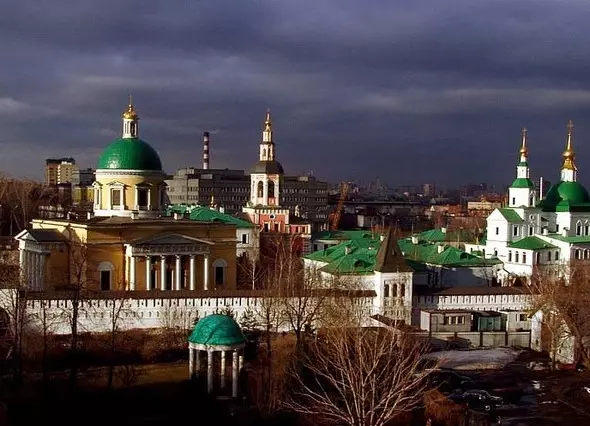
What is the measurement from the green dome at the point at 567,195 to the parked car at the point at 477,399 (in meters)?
24.9

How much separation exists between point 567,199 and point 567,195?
37 centimetres

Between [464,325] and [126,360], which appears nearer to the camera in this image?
[126,360]

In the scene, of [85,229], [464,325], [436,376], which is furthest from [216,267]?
[436,376]

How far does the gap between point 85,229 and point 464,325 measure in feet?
46.7

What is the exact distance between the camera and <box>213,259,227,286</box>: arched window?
3400 cm

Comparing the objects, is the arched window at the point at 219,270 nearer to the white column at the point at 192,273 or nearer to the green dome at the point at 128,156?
the white column at the point at 192,273

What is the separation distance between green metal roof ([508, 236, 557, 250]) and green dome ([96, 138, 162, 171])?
18.0 m

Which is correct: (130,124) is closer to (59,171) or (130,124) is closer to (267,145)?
(267,145)

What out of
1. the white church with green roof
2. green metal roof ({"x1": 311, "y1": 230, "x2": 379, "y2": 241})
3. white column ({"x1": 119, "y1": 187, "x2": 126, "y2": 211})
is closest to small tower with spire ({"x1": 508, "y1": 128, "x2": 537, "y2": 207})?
the white church with green roof

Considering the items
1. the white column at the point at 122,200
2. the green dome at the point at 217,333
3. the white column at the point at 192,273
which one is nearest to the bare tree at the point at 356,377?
the green dome at the point at 217,333

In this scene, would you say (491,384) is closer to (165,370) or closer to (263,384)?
(263,384)

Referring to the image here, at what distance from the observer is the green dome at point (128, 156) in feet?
113

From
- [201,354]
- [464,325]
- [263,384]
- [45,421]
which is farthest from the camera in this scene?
[464,325]

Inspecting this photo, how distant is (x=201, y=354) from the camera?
23.1m
